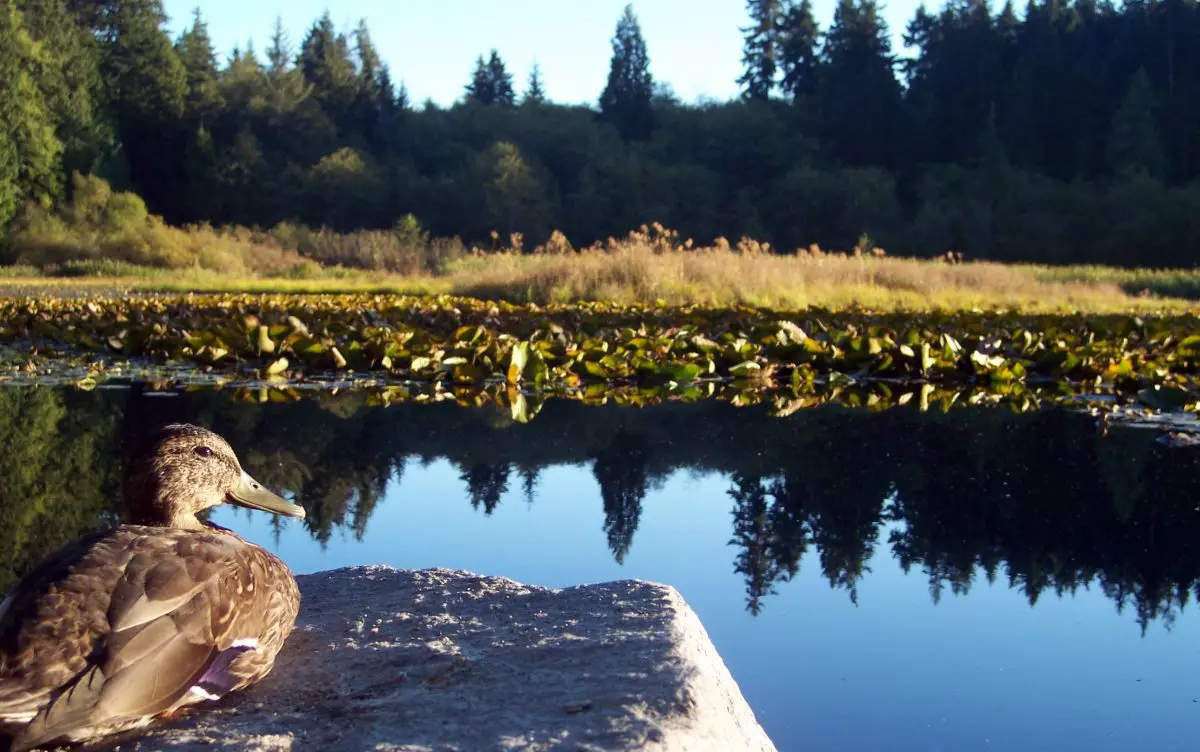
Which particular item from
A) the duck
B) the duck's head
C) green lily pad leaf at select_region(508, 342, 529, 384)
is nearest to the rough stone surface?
the duck

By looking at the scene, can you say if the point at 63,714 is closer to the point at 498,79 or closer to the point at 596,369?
the point at 596,369

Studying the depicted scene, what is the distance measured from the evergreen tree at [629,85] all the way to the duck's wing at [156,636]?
61177 millimetres

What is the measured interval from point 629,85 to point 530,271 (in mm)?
48998

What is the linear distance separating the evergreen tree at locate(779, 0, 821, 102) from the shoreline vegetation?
32.6 m

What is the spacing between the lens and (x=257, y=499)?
2.65 m

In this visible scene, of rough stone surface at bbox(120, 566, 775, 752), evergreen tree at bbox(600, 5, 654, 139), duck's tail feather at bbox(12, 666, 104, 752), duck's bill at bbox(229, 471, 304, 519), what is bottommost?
rough stone surface at bbox(120, 566, 775, 752)

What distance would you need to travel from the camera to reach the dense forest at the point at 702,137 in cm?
4300

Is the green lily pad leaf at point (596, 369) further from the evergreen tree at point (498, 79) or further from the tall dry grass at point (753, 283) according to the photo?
the evergreen tree at point (498, 79)

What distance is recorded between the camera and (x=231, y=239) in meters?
34.7

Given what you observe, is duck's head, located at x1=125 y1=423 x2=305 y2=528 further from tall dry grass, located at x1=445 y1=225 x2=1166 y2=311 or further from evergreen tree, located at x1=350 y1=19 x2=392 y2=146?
evergreen tree, located at x1=350 y1=19 x2=392 y2=146

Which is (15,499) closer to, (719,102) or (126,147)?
(126,147)

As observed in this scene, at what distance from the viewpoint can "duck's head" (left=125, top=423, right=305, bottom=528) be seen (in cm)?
249

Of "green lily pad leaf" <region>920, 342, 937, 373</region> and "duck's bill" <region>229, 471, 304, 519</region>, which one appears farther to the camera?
"green lily pad leaf" <region>920, 342, 937, 373</region>

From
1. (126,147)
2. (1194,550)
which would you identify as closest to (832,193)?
(126,147)
